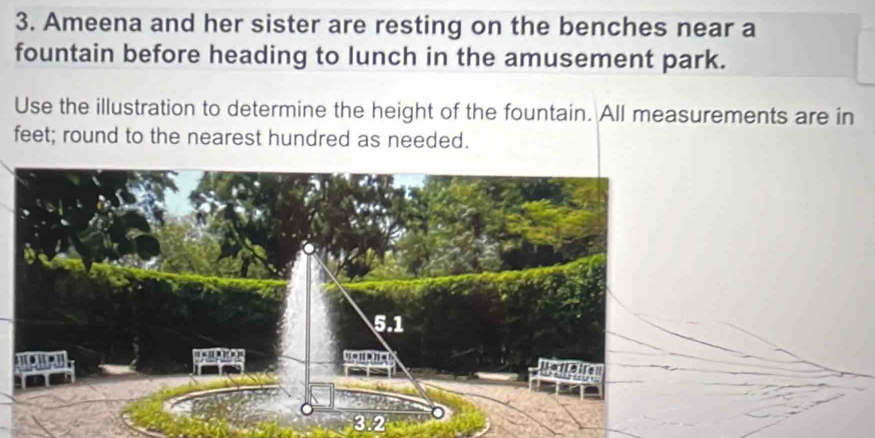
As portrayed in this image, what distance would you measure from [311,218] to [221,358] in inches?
17.1

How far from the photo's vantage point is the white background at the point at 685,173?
176 centimetres

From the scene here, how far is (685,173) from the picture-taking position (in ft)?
5.80

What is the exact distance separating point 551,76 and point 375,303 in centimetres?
74

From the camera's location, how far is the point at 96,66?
5.89ft

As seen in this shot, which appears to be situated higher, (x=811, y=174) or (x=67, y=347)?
(x=811, y=174)

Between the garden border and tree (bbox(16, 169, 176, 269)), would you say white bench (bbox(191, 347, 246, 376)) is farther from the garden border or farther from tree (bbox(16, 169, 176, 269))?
tree (bbox(16, 169, 176, 269))

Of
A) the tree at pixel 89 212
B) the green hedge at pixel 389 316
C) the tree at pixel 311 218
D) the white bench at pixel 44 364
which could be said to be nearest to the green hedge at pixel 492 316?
the green hedge at pixel 389 316

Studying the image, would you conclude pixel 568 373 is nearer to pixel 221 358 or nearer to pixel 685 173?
pixel 685 173

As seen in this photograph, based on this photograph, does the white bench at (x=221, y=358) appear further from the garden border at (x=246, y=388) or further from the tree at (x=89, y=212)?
the tree at (x=89, y=212)

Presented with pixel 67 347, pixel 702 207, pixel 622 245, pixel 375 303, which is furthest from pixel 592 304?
pixel 67 347

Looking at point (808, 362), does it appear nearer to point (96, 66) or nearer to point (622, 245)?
point (622, 245)

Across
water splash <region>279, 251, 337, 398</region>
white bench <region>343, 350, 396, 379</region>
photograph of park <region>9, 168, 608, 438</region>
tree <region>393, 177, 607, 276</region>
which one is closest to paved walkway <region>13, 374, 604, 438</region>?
photograph of park <region>9, 168, 608, 438</region>

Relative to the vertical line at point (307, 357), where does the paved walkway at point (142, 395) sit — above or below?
below

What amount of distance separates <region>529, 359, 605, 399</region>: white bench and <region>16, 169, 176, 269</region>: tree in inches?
41.2
